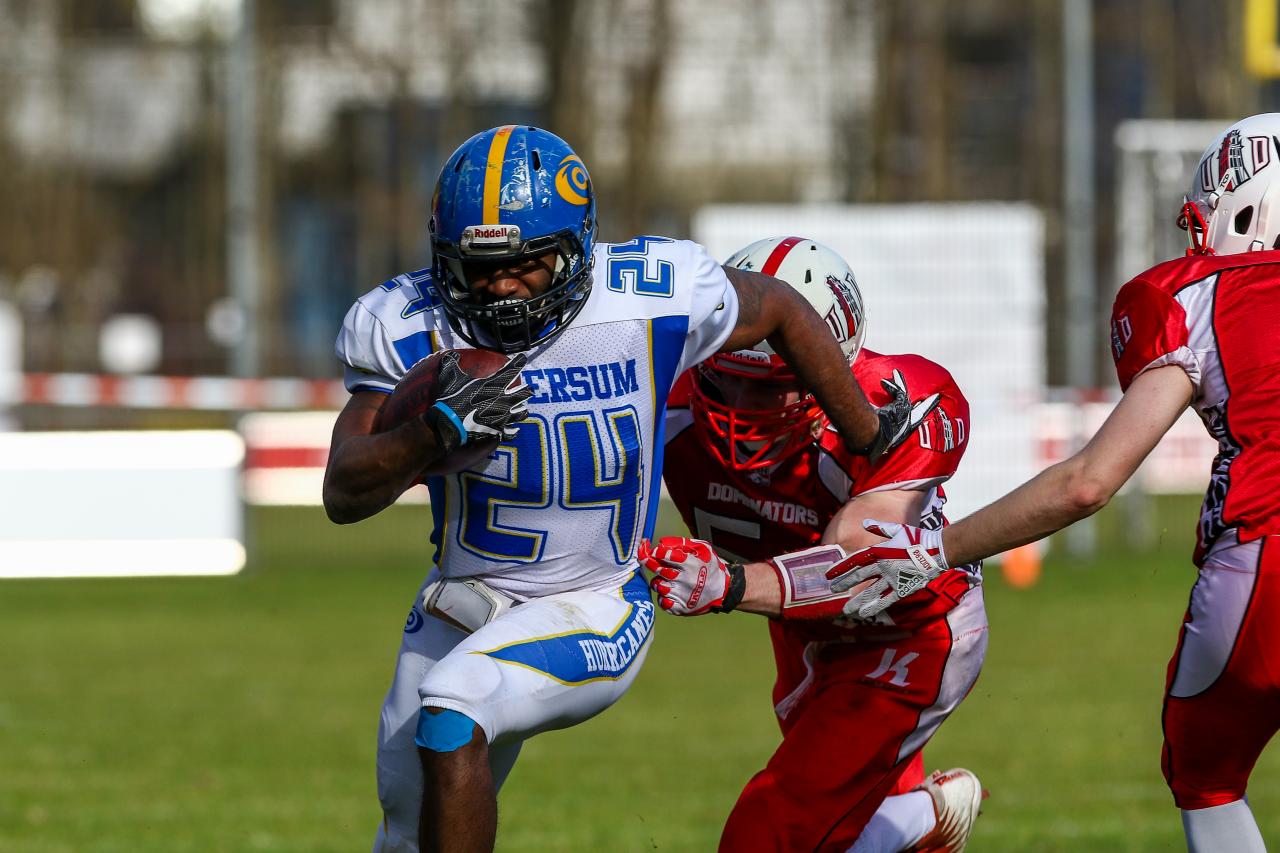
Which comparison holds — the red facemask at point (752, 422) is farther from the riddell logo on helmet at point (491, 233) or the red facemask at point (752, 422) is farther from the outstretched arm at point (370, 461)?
the outstretched arm at point (370, 461)

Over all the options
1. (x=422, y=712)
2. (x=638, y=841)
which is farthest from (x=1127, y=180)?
(x=422, y=712)

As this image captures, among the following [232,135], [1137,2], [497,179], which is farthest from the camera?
[1137,2]

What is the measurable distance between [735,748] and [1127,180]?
9311 mm

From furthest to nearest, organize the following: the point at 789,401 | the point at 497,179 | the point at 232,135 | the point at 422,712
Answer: the point at 232,135
the point at 789,401
the point at 497,179
the point at 422,712

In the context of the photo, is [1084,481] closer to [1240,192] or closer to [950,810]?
[1240,192]

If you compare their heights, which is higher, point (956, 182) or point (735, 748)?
point (956, 182)

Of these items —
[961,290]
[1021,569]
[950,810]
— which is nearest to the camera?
[950,810]

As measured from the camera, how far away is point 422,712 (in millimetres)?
4191

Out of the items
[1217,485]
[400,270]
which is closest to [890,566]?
[1217,485]

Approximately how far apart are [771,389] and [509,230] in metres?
0.93

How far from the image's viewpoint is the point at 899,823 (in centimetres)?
553

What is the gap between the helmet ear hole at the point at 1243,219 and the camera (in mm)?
4484

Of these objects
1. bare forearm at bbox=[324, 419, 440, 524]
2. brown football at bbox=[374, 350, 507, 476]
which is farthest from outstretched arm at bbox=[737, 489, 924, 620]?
bare forearm at bbox=[324, 419, 440, 524]

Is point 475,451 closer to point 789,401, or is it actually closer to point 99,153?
point 789,401
